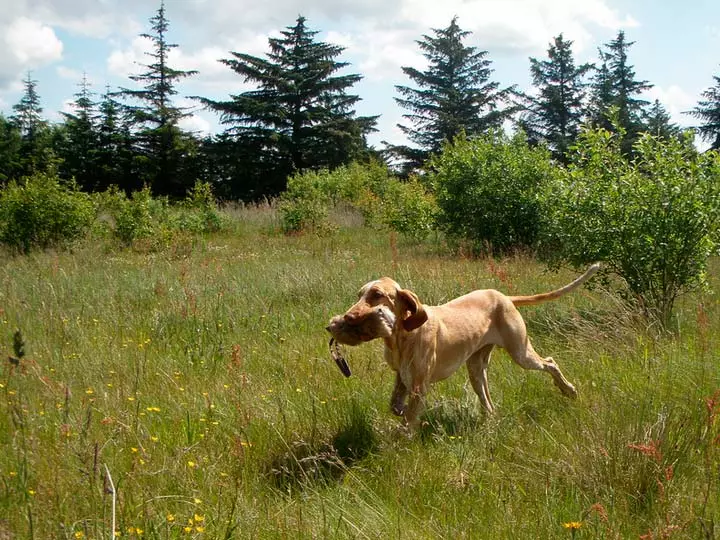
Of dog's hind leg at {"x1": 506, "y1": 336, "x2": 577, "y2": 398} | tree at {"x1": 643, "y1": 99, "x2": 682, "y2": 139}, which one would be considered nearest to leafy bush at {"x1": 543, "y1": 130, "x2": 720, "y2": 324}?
dog's hind leg at {"x1": 506, "y1": 336, "x2": 577, "y2": 398}

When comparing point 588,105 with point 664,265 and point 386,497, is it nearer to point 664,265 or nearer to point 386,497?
point 664,265

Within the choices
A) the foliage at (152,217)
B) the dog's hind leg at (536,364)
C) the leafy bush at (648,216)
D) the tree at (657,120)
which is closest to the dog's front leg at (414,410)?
the dog's hind leg at (536,364)

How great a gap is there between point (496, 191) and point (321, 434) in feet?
36.9

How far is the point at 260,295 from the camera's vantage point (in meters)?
8.09

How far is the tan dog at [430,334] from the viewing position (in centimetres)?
358

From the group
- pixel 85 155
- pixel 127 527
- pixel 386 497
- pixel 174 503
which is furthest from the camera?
pixel 85 155

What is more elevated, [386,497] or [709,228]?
[709,228]

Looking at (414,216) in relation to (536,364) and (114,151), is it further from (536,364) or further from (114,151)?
(114,151)

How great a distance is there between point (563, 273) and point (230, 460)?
7645 millimetres

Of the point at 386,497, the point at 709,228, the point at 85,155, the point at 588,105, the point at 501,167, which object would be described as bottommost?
the point at 386,497

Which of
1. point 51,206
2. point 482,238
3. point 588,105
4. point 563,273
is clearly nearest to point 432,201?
point 482,238

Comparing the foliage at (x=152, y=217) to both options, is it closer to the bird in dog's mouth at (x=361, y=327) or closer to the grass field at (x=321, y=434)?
the grass field at (x=321, y=434)

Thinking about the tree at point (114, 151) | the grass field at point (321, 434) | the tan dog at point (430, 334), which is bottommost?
the grass field at point (321, 434)

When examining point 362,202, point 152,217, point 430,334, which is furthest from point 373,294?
point 362,202
